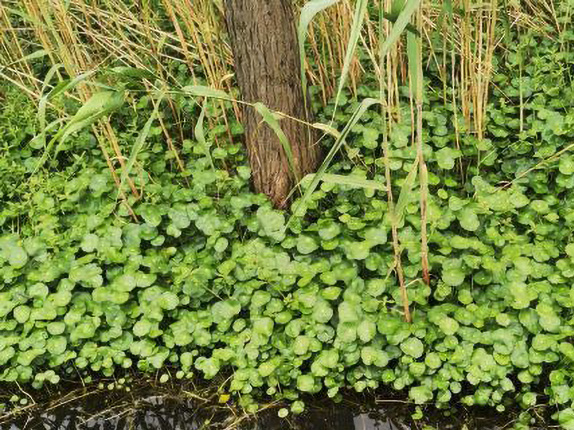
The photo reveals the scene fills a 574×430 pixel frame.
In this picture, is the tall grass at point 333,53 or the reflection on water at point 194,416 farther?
the tall grass at point 333,53

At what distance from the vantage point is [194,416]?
2139mm

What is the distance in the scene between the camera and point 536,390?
197cm

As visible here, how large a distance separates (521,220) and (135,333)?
1.38 metres

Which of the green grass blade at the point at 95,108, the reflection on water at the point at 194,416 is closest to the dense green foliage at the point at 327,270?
the reflection on water at the point at 194,416

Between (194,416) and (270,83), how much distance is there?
119 centimetres

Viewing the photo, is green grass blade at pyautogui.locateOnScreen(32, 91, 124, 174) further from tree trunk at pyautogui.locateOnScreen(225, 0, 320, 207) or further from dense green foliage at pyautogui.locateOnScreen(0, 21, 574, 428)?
tree trunk at pyautogui.locateOnScreen(225, 0, 320, 207)

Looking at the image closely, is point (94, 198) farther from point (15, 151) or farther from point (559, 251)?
→ point (559, 251)

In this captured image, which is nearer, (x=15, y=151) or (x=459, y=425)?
(x=459, y=425)

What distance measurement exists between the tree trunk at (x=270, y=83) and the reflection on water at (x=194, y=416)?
2.66 feet

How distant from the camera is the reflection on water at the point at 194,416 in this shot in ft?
6.54

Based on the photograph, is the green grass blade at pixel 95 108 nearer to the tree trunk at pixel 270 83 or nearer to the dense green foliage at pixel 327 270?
the dense green foliage at pixel 327 270

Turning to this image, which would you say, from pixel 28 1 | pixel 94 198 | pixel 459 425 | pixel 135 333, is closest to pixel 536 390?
pixel 459 425

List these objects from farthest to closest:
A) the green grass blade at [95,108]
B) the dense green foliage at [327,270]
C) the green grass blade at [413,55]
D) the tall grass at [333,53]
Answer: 1. the tall grass at [333,53]
2. the dense green foliage at [327,270]
3. the green grass blade at [95,108]
4. the green grass blade at [413,55]

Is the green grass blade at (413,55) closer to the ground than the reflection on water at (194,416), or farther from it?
farther from it
